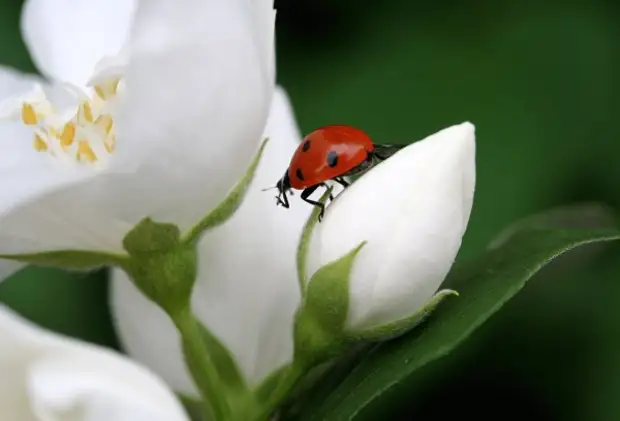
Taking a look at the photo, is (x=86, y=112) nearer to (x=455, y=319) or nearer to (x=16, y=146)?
(x=16, y=146)

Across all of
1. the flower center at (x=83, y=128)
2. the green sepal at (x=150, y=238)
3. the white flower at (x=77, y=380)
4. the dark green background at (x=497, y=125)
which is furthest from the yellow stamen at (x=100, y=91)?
the dark green background at (x=497, y=125)

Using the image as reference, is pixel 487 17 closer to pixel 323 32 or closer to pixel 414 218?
pixel 323 32

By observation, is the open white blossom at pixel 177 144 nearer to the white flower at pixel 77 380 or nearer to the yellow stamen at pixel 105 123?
the yellow stamen at pixel 105 123

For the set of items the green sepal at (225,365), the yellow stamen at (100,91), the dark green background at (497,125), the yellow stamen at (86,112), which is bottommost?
the dark green background at (497,125)

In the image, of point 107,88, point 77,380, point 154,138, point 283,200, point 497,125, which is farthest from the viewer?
point 497,125

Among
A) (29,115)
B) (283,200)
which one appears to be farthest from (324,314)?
(29,115)
